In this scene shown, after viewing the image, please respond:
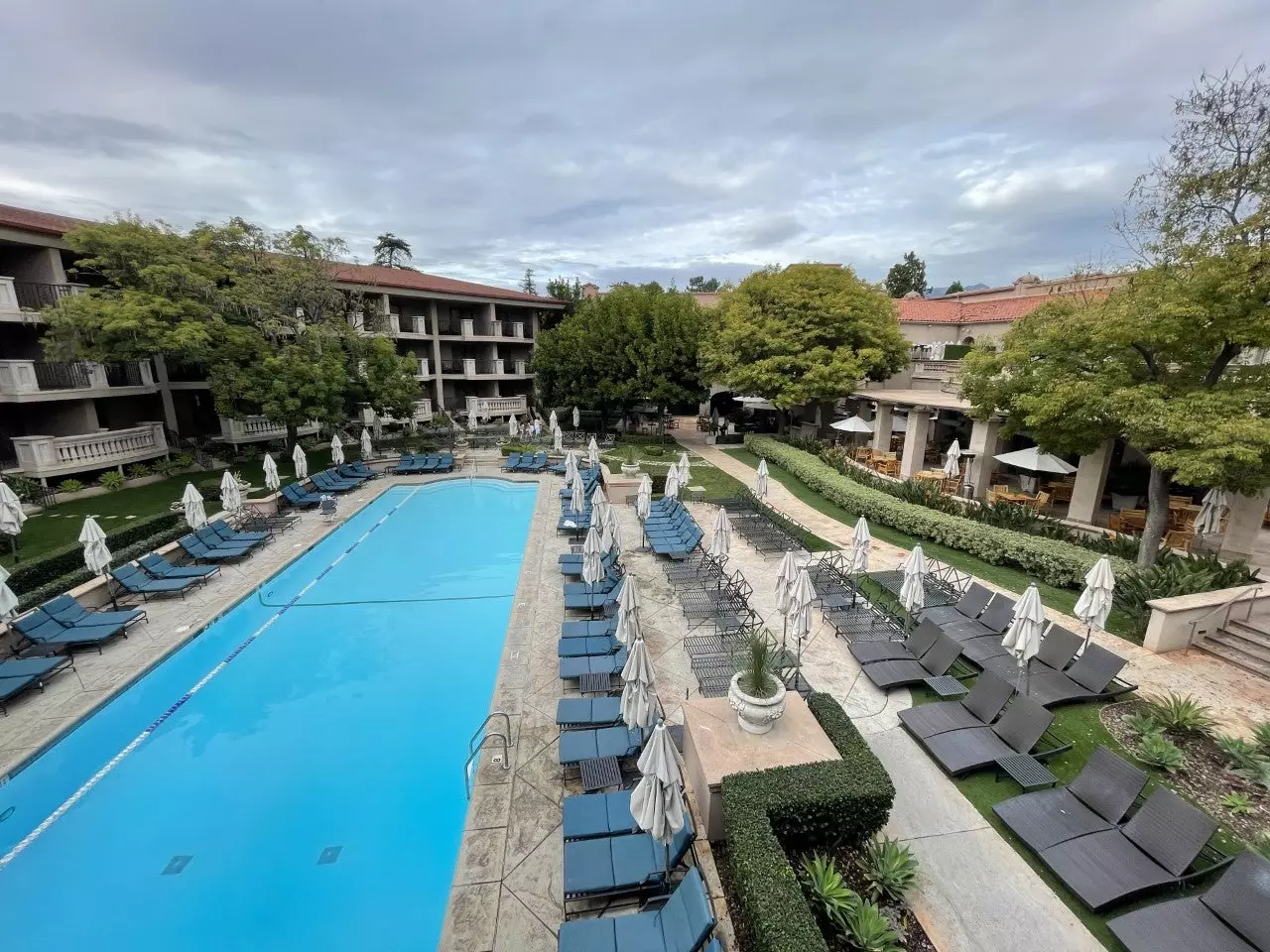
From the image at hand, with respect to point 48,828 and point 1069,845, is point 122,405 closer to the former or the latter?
point 48,828

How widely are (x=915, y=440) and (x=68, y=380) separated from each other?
3360 cm

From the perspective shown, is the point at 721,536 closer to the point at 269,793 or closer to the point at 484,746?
the point at 484,746

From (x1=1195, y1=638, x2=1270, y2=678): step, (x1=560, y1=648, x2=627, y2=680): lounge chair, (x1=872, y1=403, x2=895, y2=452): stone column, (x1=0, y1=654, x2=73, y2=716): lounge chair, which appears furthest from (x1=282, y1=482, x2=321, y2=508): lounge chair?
(x1=872, y1=403, x2=895, y2=452): stone column

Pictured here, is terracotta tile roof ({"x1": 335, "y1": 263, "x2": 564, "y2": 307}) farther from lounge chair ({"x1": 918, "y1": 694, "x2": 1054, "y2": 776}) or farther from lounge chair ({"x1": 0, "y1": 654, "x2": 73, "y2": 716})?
lounge chair ({"x1": 918, "y1": 694, "x2": 1054, "y2": 776})

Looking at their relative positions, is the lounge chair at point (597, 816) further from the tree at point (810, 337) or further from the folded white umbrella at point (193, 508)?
the tree at point (810, 337)

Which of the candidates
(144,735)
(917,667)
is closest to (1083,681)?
(917,667)

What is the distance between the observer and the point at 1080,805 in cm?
668

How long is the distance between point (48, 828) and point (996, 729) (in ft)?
43.2

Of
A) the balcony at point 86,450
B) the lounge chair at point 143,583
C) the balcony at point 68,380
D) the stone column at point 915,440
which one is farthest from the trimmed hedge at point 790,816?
the balcony at point 68,380

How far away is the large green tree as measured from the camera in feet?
35.6


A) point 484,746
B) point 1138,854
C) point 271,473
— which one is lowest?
point 484,746

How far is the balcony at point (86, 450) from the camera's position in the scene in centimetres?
1864

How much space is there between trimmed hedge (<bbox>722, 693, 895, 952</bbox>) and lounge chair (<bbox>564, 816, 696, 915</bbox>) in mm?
629

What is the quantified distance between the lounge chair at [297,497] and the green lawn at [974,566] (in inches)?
748
